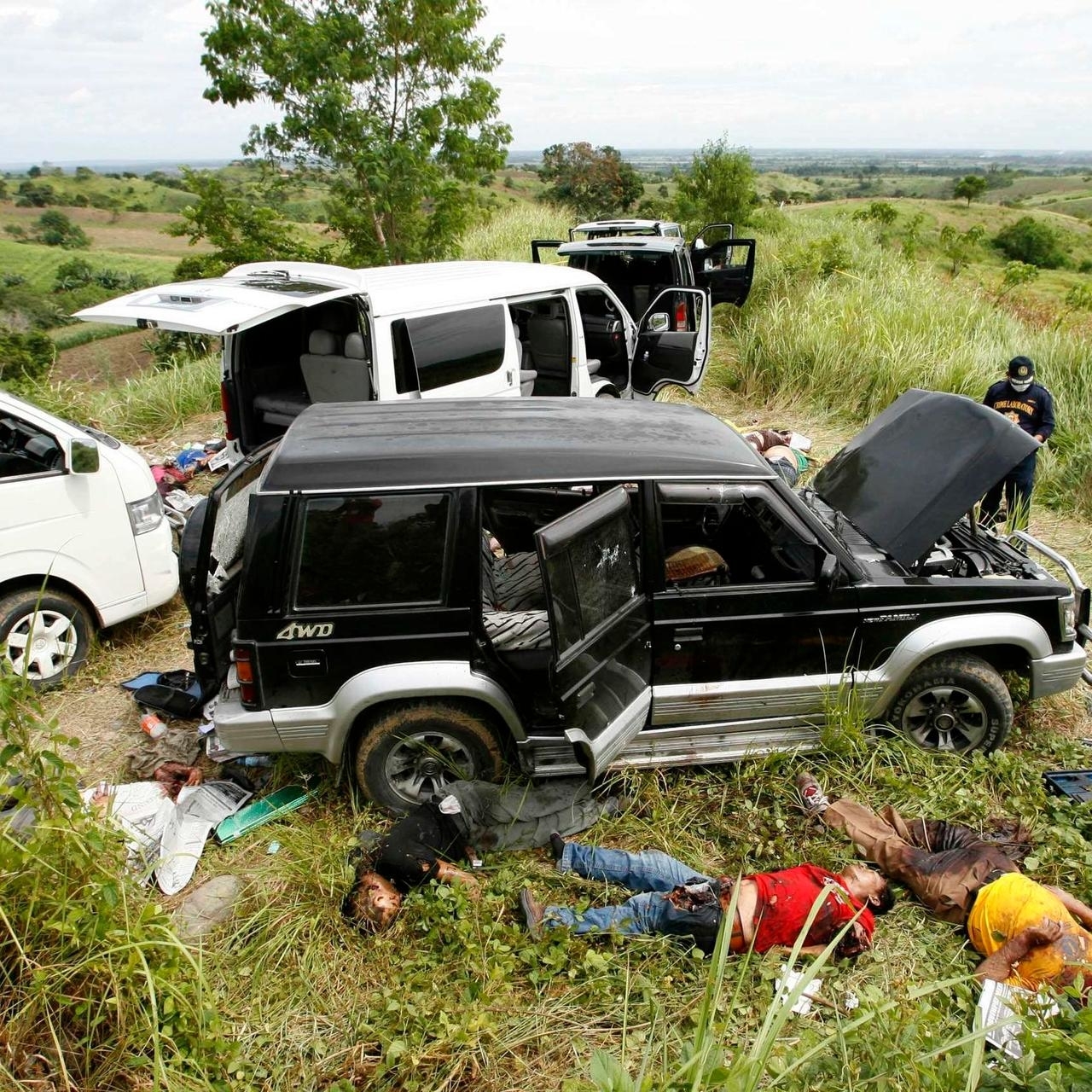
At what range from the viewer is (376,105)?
1094 cm

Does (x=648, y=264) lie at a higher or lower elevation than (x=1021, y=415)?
higher

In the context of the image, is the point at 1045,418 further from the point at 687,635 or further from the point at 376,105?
the point at 376,105

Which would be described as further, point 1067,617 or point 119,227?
point 119,227

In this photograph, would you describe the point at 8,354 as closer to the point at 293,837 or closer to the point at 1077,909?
the point at 293,837

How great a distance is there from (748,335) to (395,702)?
853 centimetres

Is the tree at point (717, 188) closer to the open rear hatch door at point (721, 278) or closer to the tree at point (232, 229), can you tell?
the open rear hatch door at point (721, 278)

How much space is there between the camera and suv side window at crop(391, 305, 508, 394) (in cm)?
604

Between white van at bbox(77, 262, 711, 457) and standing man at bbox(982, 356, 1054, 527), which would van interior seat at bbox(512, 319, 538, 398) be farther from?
standing man at bbox(982, 356, 1054, 527)

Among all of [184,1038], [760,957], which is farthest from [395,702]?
[760,957]

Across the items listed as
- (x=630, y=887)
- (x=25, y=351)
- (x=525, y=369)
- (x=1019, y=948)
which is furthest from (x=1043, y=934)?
(x=25, y=351)

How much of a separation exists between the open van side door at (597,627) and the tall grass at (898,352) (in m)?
5.97

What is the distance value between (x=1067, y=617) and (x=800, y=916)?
2.17 meters

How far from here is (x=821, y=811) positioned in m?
4.06

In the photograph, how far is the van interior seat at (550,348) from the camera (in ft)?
25.0
